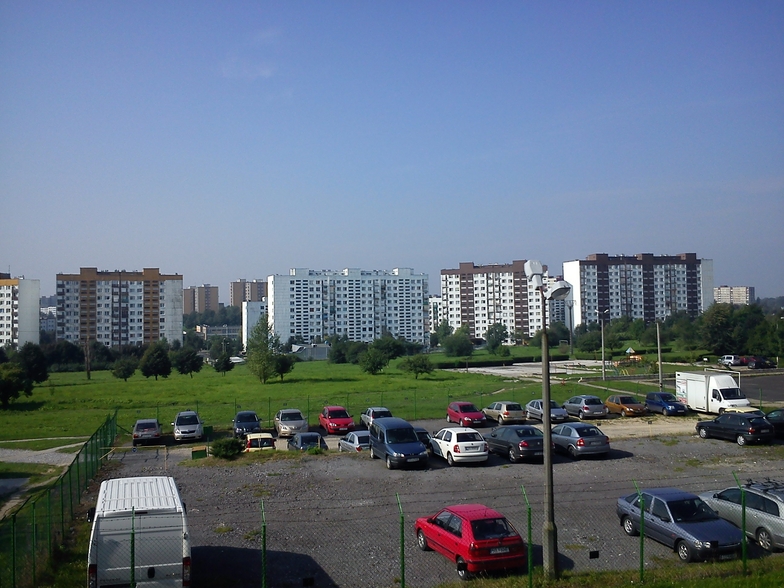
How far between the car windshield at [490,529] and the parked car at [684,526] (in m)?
3.59

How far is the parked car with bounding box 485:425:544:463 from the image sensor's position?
23344mm

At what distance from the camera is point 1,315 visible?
130125 mm

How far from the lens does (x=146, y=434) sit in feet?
107

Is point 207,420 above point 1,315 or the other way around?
the other way around

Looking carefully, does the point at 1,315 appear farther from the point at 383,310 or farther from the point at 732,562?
the point at 732,562

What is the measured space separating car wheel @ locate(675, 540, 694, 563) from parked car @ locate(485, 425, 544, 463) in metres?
9.95

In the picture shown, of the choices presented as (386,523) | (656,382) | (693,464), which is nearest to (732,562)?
(386,523)

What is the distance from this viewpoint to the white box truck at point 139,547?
10227 mm

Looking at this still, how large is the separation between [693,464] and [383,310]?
14285cm

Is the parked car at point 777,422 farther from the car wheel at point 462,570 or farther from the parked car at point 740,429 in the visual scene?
the car wheel at point 462,570

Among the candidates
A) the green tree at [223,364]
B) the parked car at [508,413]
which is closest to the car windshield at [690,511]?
the parked car at [508,413]

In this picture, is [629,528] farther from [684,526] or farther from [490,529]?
[490,529]

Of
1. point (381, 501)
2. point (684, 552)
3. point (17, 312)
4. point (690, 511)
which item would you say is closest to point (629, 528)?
point (690, 511)

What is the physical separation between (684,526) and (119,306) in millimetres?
142215
